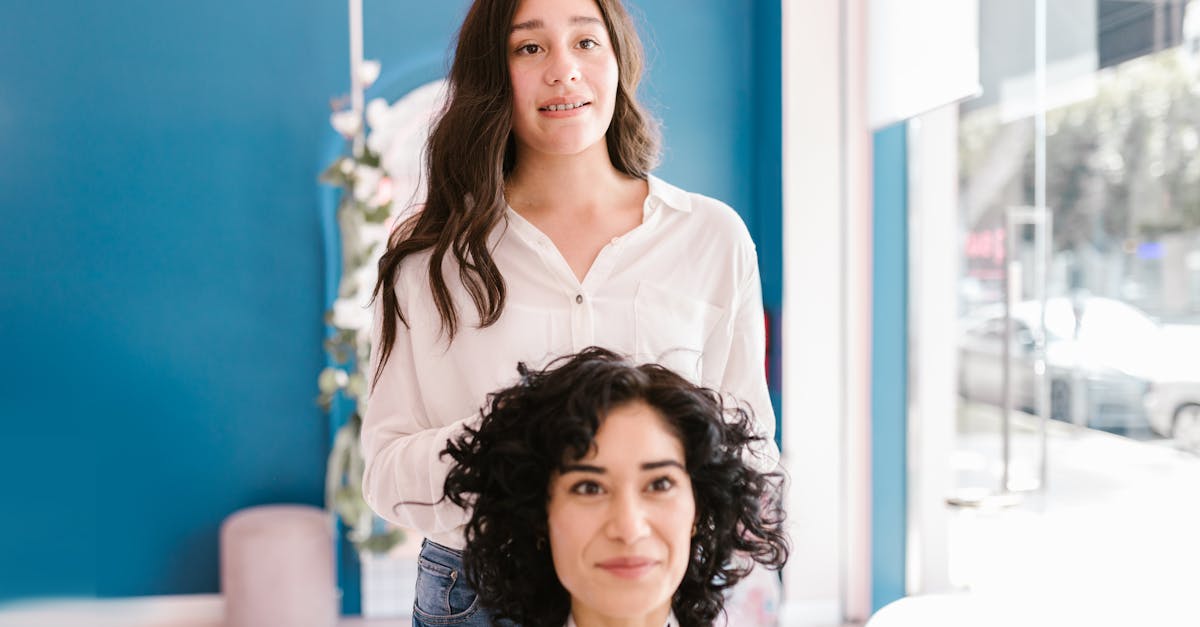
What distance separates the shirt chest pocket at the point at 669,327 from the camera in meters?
1.43

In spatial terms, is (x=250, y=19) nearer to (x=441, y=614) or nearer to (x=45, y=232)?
(x=45, y=232)

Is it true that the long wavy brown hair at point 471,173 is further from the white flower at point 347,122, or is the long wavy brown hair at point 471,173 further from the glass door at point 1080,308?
the white flower at point 347,122

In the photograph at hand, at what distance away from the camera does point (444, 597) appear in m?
1.47

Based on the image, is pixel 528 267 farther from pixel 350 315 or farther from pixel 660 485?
pixel 350 315

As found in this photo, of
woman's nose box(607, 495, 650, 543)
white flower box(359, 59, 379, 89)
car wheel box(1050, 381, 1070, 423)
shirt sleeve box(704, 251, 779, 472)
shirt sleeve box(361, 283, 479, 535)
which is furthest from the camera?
white flower box(359, 59, 379, 89)

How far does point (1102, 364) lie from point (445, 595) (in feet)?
6.68

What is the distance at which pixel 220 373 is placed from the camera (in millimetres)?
3869

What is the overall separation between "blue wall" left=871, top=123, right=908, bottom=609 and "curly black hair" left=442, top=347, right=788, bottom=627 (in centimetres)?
257

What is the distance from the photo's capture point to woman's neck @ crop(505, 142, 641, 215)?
153 centimetres

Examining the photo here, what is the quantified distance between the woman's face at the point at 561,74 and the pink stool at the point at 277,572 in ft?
8.50

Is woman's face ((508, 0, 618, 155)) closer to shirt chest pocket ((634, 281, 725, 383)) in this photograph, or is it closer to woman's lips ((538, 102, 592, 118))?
woman's lips ((538, 102, 592, 118))

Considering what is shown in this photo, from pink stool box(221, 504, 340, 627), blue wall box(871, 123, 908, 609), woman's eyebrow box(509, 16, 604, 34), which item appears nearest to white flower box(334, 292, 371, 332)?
pink stool box(221, 504, 340, 627)

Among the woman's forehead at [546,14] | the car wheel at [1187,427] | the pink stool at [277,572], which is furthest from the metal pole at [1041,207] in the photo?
the pink stool at [277,572]

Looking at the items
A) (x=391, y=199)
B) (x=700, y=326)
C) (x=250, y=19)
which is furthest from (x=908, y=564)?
(x=250, y=19)
